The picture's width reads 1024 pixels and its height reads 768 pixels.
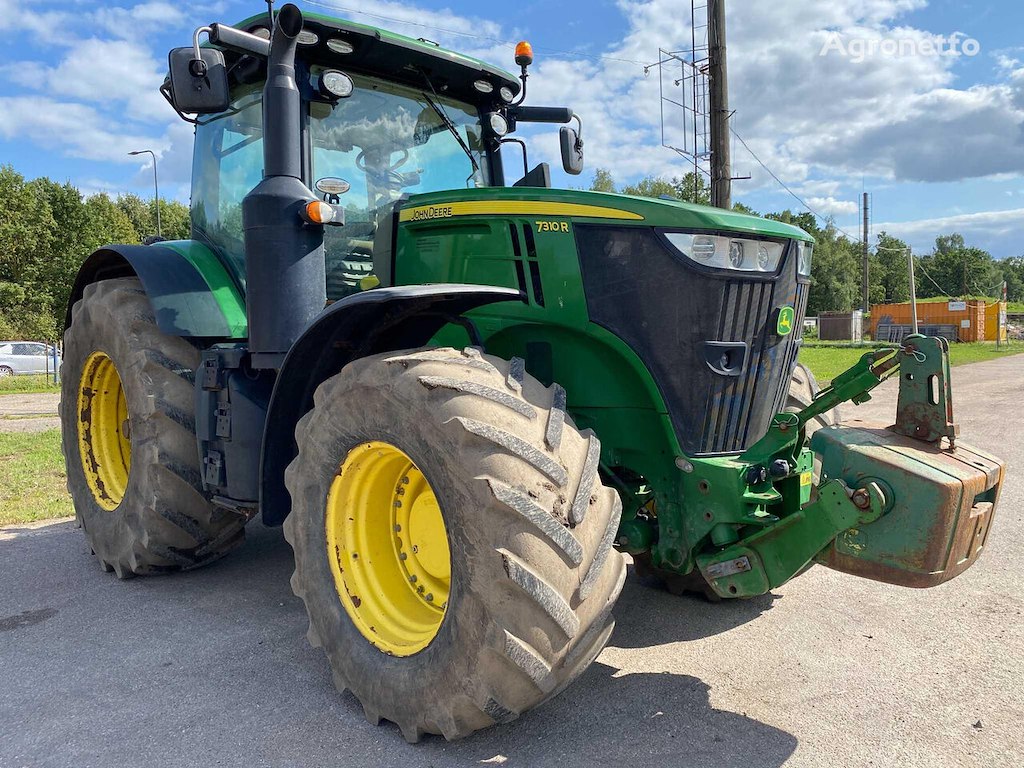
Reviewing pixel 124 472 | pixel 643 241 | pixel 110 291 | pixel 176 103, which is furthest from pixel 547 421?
pixel 124 472

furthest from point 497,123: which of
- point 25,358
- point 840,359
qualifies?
point 25,358

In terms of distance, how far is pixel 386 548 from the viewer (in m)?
3.08

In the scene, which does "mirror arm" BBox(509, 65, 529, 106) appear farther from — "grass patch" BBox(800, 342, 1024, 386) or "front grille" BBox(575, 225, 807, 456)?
"grass patch" BBox(800, 342, 1024, 386)

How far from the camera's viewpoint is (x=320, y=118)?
12.5 feet

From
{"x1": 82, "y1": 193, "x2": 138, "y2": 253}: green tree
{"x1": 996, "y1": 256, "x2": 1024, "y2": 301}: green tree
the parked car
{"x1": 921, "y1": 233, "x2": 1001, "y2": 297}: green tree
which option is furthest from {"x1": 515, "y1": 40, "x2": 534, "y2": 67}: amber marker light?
{"x1": 996, "y1": 256, "x2": 1024, "y2": 301}: green tree

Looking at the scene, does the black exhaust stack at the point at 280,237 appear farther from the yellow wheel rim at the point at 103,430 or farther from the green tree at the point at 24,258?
the green tree at the point at 24,258

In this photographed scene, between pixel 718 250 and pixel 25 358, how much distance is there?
27.8 meters

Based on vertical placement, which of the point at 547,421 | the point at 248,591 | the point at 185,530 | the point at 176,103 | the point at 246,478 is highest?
the point at 176,103

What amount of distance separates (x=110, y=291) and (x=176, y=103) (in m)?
1.69

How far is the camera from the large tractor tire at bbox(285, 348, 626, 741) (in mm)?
2307

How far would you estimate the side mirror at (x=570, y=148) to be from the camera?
4.58m

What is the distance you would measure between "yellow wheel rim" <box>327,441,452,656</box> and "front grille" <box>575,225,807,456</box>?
0.96 metres

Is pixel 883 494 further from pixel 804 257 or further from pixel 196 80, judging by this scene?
pixel 196 80

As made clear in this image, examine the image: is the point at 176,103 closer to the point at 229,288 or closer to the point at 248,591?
the point at 229,288
